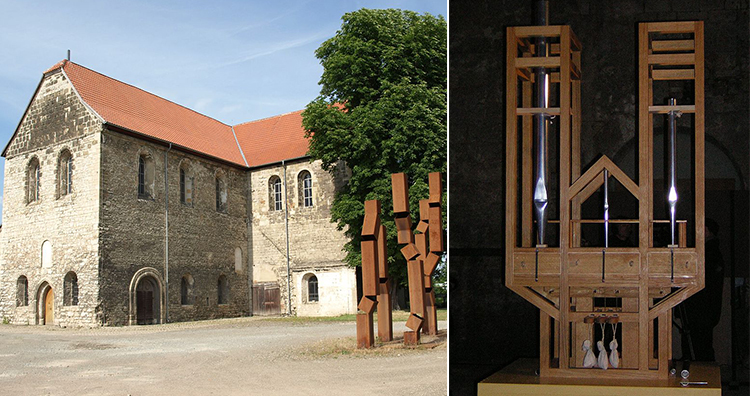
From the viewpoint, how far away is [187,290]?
56.0 feet

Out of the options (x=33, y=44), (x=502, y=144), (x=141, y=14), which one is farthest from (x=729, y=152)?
(x=33, y=44)

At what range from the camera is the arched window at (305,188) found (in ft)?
55.1

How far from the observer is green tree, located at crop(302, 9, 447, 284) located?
497 inches

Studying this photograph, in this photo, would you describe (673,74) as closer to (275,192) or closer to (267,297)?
(267,297)

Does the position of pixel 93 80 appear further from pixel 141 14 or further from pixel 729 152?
pixel 729 152

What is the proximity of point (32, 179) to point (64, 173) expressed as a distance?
6.32ft

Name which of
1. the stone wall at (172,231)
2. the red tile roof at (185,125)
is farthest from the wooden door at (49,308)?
the red tile roof at (185,125)

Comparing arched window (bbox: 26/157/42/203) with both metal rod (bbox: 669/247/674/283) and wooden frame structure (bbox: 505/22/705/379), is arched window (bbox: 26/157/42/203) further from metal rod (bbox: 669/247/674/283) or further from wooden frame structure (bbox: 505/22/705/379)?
metal rod (bbox: 669/247/674/283)

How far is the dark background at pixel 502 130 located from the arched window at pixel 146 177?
40.4 ft

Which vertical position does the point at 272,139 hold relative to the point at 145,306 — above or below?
above

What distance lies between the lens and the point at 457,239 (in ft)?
18.1

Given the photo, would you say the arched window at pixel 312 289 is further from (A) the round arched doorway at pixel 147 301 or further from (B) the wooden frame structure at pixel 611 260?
(B) the wooden frame structure at pixel 611 260

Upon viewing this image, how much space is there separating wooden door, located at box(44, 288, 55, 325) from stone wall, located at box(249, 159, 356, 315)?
435cm

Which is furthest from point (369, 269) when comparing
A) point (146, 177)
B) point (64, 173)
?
point (146, 177)
